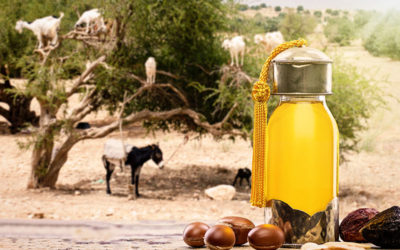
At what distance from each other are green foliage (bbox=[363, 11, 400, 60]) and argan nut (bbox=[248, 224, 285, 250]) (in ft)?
33.8

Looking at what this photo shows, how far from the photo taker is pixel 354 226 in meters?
1.21

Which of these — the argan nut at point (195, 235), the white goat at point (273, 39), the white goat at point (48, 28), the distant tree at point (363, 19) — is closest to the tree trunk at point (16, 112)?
the white goat at point (48, 28)

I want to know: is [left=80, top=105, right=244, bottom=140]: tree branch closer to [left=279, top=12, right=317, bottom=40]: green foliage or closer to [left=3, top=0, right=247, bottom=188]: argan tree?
[left=3, top=0, right=247, bottom=188]: argan tree

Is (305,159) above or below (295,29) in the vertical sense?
below

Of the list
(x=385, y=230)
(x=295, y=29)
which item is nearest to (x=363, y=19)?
(x=295, y=29)

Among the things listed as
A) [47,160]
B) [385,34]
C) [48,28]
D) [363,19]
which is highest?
[363,19]

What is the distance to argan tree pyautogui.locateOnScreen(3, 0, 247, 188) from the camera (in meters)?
5.32

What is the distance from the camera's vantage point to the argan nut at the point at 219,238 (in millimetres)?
1106

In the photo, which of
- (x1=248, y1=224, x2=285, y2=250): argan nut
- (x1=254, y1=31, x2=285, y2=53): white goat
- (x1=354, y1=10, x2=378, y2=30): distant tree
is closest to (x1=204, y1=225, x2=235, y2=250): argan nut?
(x1=248, y1=224, x2=285, y2=250): argan nut

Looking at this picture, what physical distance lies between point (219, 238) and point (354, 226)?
32 cm

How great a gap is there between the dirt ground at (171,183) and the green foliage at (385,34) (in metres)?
2.07

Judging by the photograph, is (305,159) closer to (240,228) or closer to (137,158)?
(240,228)

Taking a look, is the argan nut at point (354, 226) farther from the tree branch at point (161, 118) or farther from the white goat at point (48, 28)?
the white goat at point (48, 28)

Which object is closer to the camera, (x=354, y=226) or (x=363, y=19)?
(x=354, y=226)
